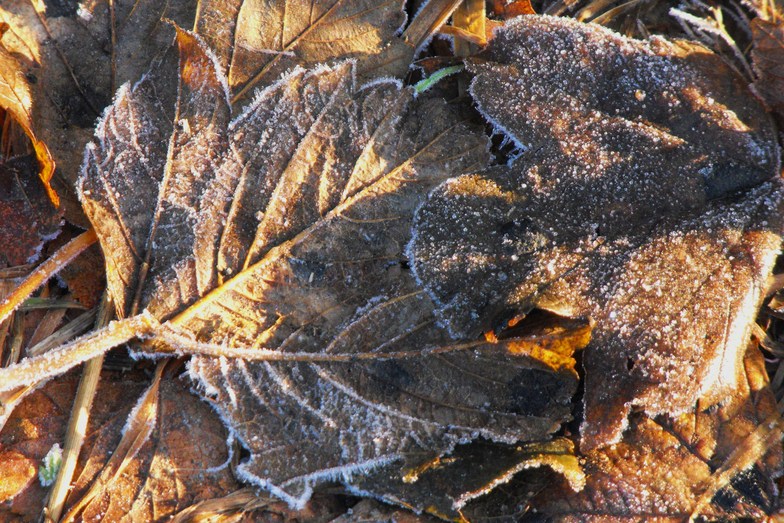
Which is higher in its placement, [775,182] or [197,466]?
[775,182]

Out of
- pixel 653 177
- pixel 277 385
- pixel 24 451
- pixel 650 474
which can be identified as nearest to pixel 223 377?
pixel 277 385

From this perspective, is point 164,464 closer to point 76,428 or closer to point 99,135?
point 76,428

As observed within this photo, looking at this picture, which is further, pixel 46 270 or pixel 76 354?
pixel 46 270

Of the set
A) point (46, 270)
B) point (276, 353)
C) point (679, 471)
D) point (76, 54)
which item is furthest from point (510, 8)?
point (46, 270)

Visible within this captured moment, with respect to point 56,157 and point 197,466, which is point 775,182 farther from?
point 56,157

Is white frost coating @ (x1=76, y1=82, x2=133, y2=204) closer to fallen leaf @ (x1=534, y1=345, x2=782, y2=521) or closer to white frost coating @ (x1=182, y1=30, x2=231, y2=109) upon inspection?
white frost coating @ (x1=182, y1=30, x2=231, y2=109)

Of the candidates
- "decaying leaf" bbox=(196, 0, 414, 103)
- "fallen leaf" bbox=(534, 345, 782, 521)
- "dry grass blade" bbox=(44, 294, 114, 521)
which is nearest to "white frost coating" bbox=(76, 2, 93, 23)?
"decaying leaf" bbox=(196, 0, 414, 103)

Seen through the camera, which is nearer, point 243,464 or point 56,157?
point 243,464

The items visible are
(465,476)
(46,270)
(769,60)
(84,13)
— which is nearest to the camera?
(465,476)
